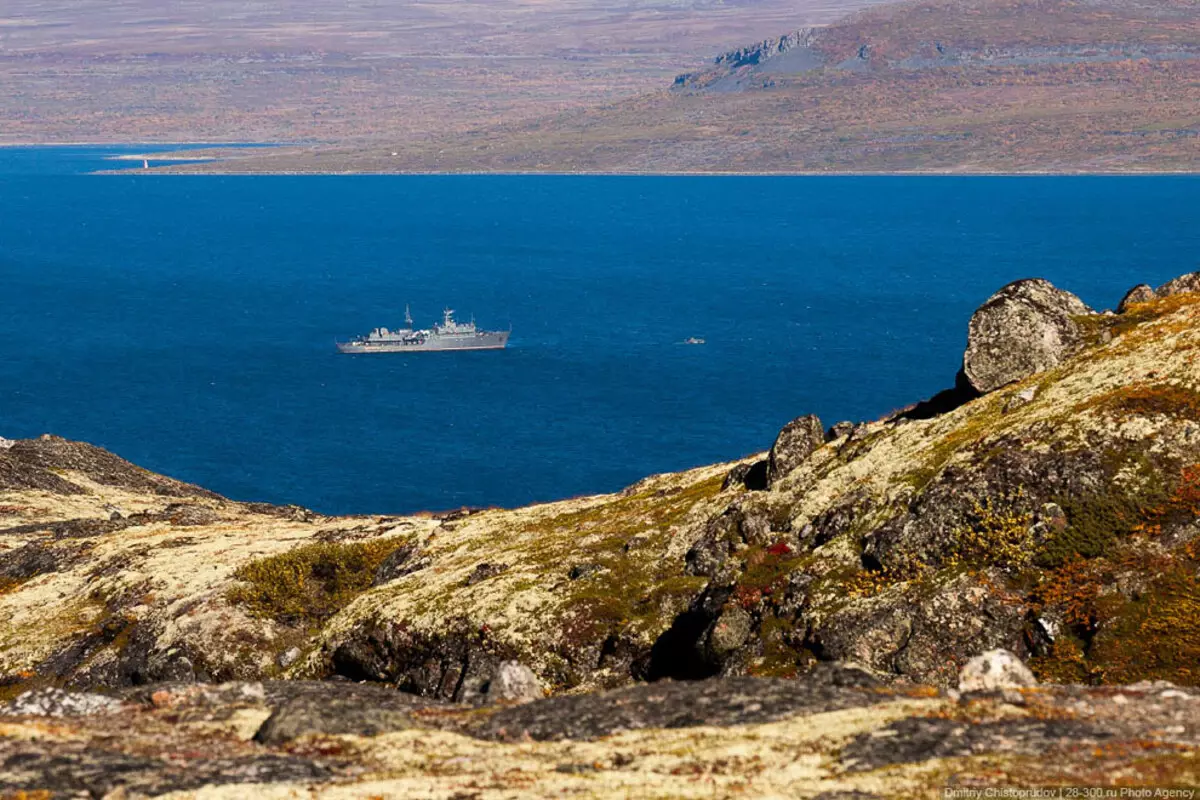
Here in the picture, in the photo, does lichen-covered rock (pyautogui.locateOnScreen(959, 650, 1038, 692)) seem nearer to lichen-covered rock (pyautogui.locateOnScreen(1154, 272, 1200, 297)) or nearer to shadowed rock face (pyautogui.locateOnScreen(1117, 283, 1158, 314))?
lichen-covered rock (pyautogui.locateOnScreen(1154, 272, 1200, 297))

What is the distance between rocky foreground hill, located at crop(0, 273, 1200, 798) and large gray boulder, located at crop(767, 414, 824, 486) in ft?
0.44

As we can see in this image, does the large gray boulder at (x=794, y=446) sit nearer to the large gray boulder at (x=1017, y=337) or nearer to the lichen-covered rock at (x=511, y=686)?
the large gray boulder at (x=1017, y=337)

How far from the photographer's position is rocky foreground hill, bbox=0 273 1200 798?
24000 millimetres

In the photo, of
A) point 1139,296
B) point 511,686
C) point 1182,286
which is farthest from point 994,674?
point 1139,296

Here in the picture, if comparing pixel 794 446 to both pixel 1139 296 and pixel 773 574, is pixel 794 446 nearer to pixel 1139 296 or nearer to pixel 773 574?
pixel 773 574

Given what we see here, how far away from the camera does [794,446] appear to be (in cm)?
5238

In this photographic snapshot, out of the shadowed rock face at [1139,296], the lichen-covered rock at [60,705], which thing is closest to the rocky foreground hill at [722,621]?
the lichen-covered rock at [60,705]

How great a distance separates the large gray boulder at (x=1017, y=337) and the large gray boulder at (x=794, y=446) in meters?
6.43

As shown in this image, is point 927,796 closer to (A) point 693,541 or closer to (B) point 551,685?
(B) point 551,685

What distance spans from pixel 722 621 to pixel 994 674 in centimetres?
1299

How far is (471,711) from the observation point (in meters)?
28.5

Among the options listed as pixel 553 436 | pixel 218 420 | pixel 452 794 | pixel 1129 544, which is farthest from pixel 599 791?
pixel 218 420

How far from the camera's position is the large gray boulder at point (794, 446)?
52.0 m

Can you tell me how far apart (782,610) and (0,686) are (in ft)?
108
